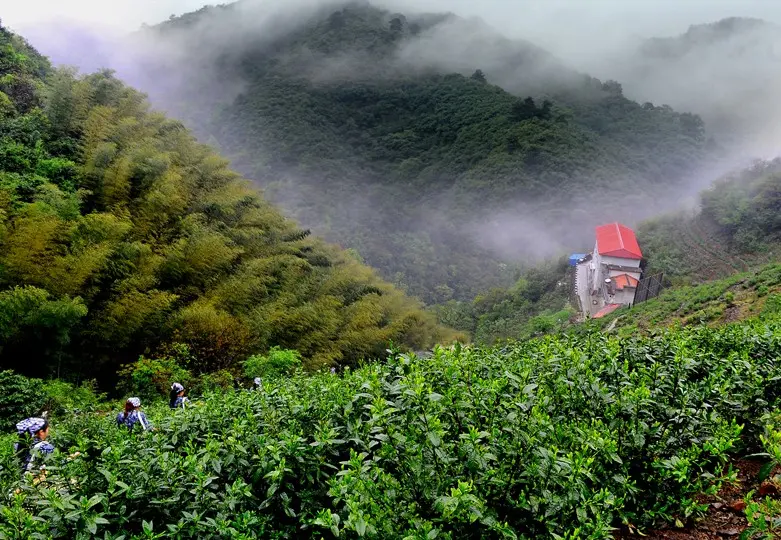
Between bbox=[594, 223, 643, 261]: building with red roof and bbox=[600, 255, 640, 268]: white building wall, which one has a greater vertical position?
bbox=[594, 223, 643, 261]: building with red roof

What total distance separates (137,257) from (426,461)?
819 cm

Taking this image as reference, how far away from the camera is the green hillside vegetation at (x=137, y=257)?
24.7 feet

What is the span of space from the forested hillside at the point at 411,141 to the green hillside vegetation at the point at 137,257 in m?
20.6

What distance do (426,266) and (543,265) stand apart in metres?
8.13

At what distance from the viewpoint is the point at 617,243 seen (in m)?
29.5

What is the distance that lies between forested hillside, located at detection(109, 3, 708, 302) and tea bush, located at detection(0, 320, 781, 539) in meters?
31.9

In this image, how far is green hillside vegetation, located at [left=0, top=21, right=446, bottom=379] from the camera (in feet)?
24.7

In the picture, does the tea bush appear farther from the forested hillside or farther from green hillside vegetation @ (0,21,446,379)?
the forested hillside

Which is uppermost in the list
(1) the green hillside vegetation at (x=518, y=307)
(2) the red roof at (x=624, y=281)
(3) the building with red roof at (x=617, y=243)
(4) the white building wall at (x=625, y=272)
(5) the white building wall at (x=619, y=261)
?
(3) the building with red roof at (x=617, y=243)

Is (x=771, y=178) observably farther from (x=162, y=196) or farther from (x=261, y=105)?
(x=261, y=105)

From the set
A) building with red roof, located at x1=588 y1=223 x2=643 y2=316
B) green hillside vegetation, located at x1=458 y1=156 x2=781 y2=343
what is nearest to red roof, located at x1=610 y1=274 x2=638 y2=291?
building with red roof, located at x1=588 y1=223 x2=643 y2=316

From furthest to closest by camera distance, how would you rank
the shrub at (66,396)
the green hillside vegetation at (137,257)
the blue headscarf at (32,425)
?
the green hillside vegetation at (137,257)
the shrub at (66,396)
the blue headscarf at (32,425)

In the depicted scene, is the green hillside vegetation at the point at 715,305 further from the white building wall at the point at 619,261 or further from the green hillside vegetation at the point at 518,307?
the white building wall at the point at 619,261

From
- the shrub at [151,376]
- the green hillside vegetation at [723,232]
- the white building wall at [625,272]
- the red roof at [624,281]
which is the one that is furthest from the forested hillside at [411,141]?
the shrub at [151,376]
